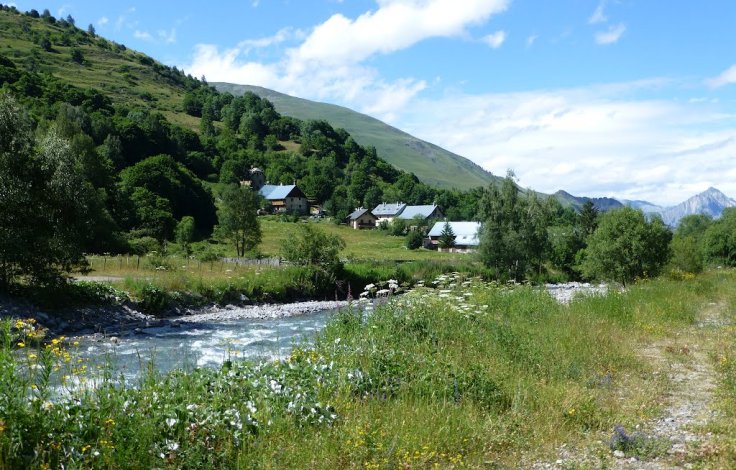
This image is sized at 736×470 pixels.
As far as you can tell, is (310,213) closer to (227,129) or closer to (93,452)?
(227,129)

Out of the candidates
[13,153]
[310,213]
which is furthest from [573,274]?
[310,213]

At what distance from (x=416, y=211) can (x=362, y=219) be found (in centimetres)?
1380

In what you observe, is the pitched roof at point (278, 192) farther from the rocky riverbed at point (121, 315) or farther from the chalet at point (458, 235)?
the rocky riverbed at point (121, 315)

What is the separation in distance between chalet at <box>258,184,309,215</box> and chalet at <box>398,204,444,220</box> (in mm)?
25246

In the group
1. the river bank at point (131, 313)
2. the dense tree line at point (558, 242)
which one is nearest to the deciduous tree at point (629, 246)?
the dense tree line at point (558, 242)

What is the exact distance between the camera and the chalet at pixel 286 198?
446 feet

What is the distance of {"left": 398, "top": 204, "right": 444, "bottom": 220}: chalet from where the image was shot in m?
135

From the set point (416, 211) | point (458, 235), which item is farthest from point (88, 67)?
point (458, 235)

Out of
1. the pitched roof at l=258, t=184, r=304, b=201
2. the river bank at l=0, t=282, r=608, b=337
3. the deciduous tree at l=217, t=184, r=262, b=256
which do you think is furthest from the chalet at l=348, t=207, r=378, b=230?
the river bank at l=0, t=282, r=608, b=337

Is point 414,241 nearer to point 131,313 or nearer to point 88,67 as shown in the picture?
point 131,313

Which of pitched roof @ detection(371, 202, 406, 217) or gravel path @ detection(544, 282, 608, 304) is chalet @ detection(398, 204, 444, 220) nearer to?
pitched roof @ detection(371, 202, 406, 217)

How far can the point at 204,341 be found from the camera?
69.2 feet

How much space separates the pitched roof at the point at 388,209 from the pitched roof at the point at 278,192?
20.3 meters

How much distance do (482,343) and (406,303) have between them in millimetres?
2589
